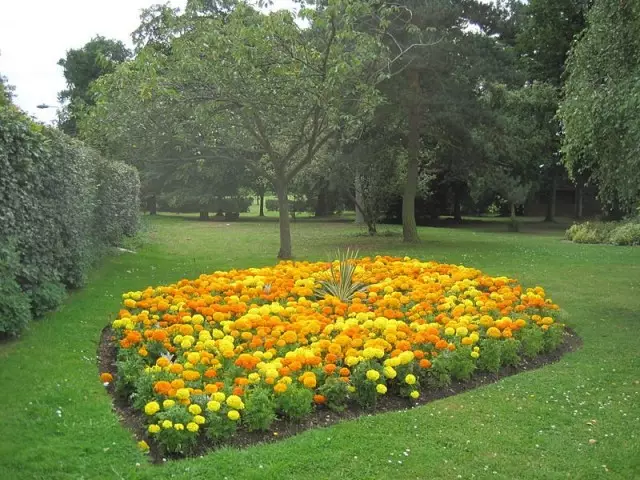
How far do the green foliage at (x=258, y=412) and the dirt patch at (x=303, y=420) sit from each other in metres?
0.09

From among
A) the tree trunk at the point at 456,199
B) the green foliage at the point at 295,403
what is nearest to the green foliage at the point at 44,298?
the green foliage at the point at 295,403

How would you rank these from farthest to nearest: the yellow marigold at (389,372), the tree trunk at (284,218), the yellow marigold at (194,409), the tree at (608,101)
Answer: the tree trunk at (284,218), the tree at (608,101), the yellow marigold at (389,372), the yellow marigold at (194,409)

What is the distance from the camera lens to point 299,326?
19.8 feet

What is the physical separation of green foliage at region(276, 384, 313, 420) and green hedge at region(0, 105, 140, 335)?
3195 mm

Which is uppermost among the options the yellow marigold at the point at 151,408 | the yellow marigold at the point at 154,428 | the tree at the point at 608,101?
the tree at the point at 608,101

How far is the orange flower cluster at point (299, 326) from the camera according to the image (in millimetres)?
→ 4918

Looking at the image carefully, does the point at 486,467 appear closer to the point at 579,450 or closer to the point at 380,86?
the point at 579,450

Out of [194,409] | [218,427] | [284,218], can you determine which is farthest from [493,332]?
[284,218]

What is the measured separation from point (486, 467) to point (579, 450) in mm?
755

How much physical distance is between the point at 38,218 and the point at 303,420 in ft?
14.8

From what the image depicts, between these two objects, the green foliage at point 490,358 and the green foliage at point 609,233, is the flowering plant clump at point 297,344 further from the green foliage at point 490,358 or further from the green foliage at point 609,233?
the green foliage at point 609,233

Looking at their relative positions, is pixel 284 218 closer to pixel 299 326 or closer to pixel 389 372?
pixel 299 326

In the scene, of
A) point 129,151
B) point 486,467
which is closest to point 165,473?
point 486,467

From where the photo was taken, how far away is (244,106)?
10969mm
